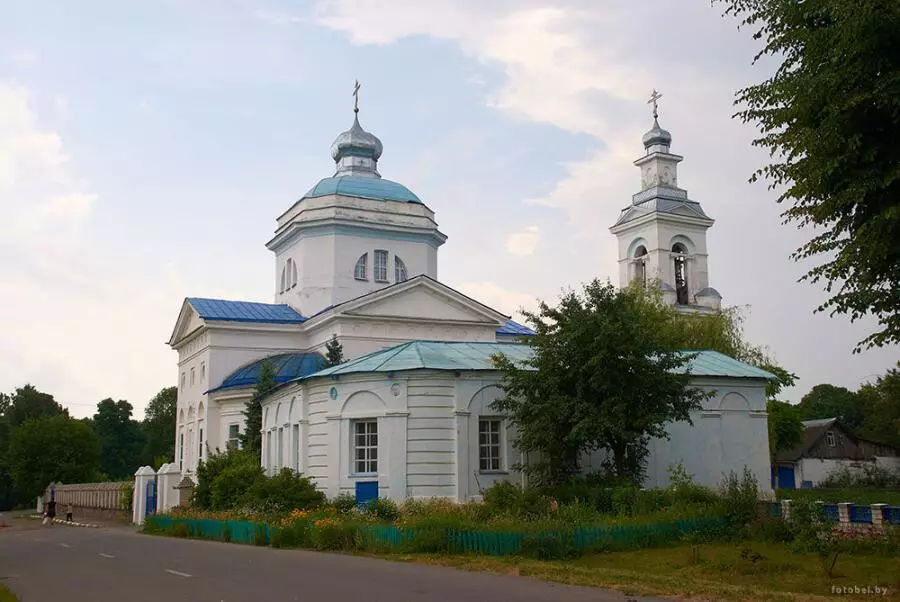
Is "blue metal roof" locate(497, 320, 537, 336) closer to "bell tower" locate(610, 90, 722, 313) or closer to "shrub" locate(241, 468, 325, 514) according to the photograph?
"bell tower" locate(610, 90, 722, 313)

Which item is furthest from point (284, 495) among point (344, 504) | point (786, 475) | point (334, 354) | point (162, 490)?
point (786, 475)

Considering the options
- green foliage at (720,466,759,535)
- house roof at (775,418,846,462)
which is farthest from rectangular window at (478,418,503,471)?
house roof at (775,418,846,462)

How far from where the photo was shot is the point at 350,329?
35344 mm

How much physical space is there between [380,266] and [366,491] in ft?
59.4

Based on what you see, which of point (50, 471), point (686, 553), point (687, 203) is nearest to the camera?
point (686, 553)

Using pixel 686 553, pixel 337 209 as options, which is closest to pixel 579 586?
pixel 686 553

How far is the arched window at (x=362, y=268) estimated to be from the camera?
3984 centimetres

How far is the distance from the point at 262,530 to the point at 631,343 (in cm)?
925

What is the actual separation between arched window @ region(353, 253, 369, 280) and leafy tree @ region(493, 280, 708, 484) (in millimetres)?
18089

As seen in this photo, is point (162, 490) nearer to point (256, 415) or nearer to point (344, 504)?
point (256, 415)

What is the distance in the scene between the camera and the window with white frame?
40219 millimetres

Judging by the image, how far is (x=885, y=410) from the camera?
155 feet

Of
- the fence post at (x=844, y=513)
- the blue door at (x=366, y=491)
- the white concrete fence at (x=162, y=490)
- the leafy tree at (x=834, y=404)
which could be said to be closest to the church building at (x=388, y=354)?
the blue door at (x=366, y=491)

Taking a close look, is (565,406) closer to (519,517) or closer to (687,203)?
(519,517)
